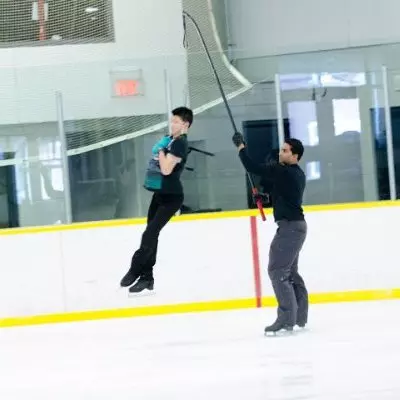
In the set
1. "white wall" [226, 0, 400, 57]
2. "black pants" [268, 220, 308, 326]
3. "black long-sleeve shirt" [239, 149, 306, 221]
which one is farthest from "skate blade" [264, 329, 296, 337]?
"white wall" [226, 0, 400, 57]

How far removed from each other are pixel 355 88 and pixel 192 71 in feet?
4.73

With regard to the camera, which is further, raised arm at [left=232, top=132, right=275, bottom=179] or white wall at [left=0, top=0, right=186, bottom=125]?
white wall at [left=0, top=0, right=186, bottom=125]

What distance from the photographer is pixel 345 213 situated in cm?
893

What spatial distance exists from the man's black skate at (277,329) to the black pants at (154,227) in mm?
1137

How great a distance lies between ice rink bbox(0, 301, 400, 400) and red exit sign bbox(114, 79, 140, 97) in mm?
2023

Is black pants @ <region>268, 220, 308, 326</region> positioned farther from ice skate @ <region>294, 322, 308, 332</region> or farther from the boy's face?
the boy's face

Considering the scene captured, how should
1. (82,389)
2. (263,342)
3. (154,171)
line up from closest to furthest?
1. (82,389)
2. (154,171)
3. (263,342)

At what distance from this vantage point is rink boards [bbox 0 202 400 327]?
346 inches

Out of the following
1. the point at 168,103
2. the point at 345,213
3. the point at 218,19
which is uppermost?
the point at 218,19

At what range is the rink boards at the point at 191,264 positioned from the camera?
8.79m

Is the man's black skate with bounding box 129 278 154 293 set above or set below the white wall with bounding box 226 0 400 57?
below

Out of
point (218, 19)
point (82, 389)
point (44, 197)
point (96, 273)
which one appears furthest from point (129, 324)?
point (218, 19)

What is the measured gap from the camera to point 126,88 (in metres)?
9.24

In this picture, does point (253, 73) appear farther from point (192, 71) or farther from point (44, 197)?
point (44, 197)
